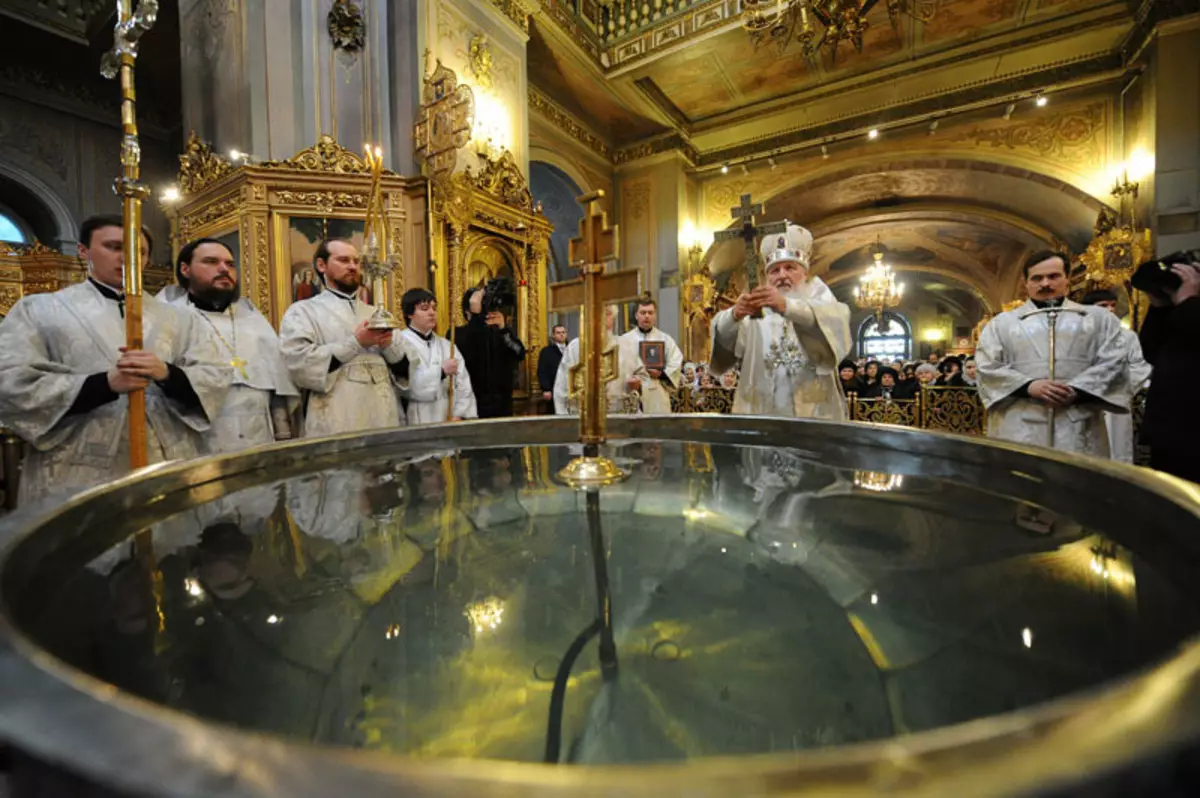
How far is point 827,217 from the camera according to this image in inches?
565

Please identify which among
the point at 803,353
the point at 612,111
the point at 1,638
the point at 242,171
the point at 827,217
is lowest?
the point at 1,638

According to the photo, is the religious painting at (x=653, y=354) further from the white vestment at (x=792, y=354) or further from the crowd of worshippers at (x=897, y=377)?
the crowd of worshippers at (x=897, y=377)

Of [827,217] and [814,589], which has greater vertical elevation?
[827,217]

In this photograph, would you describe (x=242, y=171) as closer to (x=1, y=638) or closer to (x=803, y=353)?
(x=803, y=353)

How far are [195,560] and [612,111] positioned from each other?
11244 millimetres

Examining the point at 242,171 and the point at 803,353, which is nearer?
the point at 803,353

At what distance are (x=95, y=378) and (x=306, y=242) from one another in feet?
13.2

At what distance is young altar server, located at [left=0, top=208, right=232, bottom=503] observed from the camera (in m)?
2.01

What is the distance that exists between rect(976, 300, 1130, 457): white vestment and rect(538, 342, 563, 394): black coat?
14.6ft

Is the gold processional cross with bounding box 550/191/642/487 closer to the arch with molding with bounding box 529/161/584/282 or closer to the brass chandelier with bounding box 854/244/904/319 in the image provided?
the arch with molding with bounding box 529/161/584/282

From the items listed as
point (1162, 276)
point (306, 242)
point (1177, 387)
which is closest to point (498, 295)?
point (306, 242)

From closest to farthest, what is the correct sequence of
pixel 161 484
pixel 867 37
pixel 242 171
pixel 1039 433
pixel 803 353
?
pixel 161 484, pixel 1039 433, pixel 803 353, pixel 242 171, pixel 867 37

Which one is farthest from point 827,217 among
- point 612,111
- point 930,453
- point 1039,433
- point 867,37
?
point 930,453

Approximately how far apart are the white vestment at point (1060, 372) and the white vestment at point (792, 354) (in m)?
0.87
